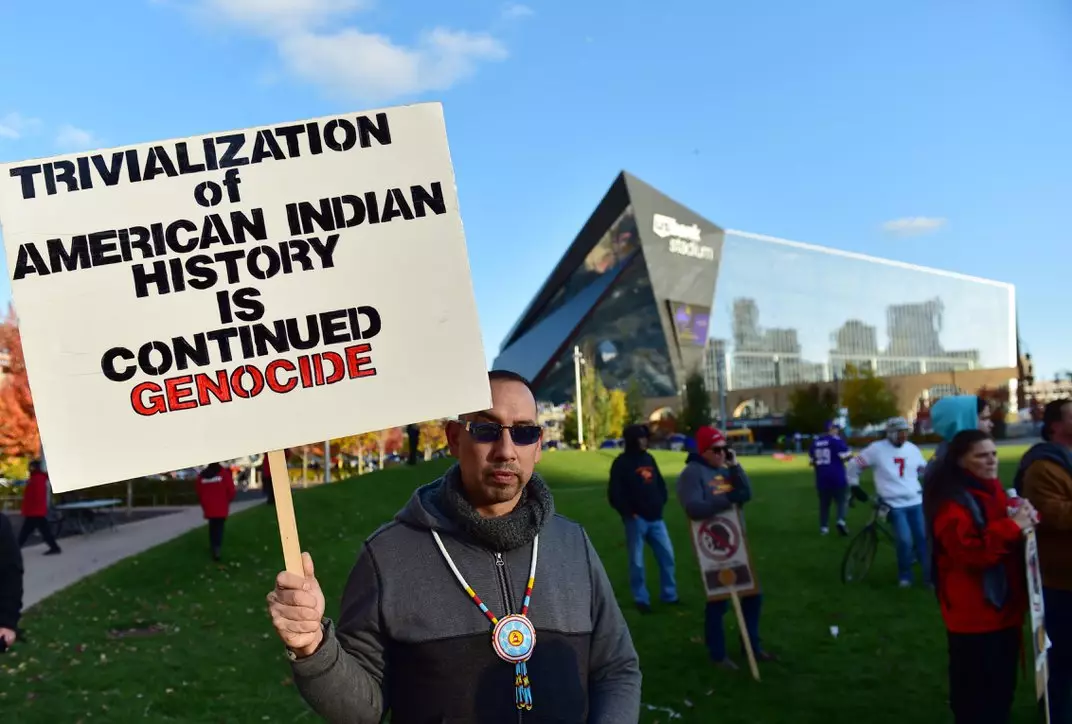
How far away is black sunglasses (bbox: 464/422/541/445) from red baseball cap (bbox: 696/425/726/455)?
4740 millimetres

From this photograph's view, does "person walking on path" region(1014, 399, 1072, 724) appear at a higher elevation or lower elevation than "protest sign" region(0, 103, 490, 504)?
lower

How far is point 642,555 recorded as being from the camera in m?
8.42

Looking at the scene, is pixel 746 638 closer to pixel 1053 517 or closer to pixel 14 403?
pixel 1053 517

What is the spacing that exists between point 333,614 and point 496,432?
727 cm

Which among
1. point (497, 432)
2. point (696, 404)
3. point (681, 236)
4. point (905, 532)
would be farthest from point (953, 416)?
point (681, 236)

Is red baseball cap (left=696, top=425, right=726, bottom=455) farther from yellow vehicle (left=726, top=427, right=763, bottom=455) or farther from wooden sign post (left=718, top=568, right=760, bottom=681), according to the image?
yellow vehicle (left=726, top=427, right=763, bottom=455)

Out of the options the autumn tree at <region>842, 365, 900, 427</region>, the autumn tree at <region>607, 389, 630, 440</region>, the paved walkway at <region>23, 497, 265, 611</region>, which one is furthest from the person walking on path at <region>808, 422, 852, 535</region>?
the autumn tree at <region>842, 365, 900, 427</region>

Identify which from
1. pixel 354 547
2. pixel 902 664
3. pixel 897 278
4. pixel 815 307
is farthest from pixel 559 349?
pixel 902 664

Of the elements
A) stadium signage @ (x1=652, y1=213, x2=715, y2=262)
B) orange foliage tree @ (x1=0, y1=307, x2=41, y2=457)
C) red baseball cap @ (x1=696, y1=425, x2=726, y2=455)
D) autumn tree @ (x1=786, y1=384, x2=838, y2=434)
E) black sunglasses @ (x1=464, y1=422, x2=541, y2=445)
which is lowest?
autumn tree @ (x1=786, y1=384, x2=838, y2=434)

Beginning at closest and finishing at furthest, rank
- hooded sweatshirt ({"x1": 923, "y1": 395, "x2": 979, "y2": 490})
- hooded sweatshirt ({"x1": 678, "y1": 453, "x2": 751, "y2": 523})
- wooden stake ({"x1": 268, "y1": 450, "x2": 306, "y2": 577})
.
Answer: wooden stake ({"x1": 268, "y1": 450, "x2": 306, "y2": 577}) < hooded sweatshirt ({"x1": 923, "y1": 395, "x2": 979, "y2": 490}) < hooded sweatshirt ({"x1": 678, "y1": 453, "x2": 751, "y2": 523})

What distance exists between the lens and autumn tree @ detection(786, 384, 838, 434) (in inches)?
2280

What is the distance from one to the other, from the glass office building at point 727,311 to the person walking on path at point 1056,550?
73.1m

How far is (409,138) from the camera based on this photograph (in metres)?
2.12

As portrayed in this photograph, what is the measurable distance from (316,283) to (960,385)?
101 metres
